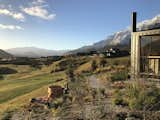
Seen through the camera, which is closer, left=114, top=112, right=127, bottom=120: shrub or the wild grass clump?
left=114, top=112, right=127, bottom=120: shrub

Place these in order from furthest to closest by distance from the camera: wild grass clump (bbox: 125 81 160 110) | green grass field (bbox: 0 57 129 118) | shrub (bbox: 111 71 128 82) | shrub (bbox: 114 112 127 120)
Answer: green grass field (bbox: 0 57 129 118)
shrub (bbox: 111 71 128 82)
wild grass clump (bbox: 125 81 160 110)
shrub (bbox: 114 112 127 120)

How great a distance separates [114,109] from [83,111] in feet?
Answer: 3.34

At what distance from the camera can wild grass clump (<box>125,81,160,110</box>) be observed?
10.0 m

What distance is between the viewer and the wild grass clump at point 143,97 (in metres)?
10.0

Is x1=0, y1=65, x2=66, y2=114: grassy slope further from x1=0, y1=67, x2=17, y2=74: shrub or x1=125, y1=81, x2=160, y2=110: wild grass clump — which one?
x1=0, y1=67, x2=17, y2=74: shrub

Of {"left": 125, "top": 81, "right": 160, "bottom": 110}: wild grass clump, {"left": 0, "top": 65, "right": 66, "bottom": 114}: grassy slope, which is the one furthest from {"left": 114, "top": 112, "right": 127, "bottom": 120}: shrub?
{"left": 0, "top": 65, "right": 66, "bottom": 114}: grassy slope

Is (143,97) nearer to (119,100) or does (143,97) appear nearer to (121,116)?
(121,116)

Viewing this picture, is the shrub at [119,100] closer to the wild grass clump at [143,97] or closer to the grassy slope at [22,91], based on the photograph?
the wild grass clump at [143,97]

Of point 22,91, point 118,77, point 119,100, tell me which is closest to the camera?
point 119,100

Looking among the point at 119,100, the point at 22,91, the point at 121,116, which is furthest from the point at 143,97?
the point at 22,91

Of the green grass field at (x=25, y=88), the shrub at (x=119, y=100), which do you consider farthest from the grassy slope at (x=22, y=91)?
the shrub at (x=119, y=100)

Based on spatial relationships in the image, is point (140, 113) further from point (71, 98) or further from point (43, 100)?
point (43, 100)

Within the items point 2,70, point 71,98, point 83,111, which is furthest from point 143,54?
point 2,70

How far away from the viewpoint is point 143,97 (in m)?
10.2
